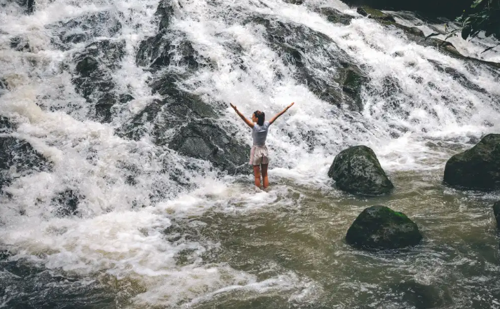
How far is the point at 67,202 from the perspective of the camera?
842cm

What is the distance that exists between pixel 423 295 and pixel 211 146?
21.1 ft

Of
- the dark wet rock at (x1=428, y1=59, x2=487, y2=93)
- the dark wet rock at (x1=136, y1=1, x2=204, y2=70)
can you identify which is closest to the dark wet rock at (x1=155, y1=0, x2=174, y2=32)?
the dark wet rock at (x1=136, y1=1, x2=204, y2=70)

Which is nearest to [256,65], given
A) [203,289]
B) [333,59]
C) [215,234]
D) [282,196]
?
[333,59]

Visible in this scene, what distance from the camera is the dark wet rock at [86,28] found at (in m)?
14.2

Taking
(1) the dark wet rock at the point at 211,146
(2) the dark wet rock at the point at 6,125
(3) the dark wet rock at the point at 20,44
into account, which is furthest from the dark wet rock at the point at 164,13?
(2) the dark wet rock at the point at 6,125

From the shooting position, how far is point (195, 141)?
419 inches

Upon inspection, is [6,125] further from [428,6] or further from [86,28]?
[428,6]

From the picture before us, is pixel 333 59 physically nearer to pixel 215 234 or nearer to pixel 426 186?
pixel 426 186

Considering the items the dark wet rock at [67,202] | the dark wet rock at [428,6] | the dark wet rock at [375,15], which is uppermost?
the dark wet rock at [428,6]

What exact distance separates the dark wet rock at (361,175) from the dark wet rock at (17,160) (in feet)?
21.0

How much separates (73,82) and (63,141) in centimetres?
291

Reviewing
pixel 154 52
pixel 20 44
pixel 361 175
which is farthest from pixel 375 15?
pixel 20 44

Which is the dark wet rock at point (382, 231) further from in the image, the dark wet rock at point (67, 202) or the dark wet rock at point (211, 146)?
the dark wet rock at point (67, 202)

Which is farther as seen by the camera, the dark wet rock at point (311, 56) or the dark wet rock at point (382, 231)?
the dark wet rock at point (311, 56)
